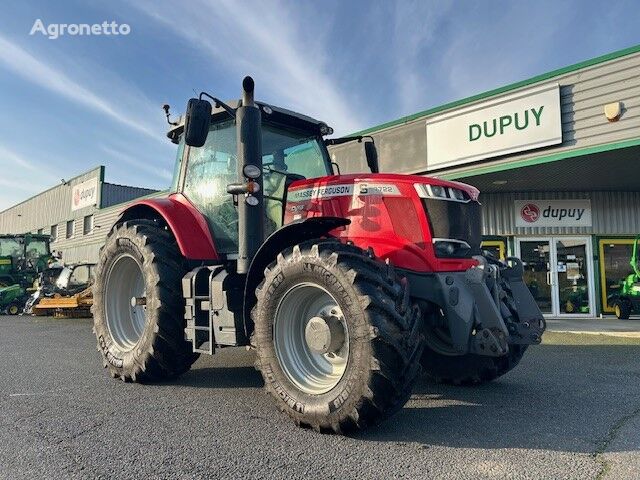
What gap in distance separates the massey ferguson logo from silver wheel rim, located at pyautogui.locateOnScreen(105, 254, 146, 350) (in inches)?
426

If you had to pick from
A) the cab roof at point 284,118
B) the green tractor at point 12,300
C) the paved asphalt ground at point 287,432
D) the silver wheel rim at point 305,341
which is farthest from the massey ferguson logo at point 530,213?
the green tractor at point 12,300

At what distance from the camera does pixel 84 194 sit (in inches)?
1187

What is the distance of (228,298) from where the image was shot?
4.30m

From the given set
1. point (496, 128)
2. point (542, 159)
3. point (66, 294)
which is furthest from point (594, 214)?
point (66, 294)

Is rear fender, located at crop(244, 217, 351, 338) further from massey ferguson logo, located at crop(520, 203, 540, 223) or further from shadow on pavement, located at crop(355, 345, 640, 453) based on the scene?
massey ferguson logo, located at crop(520, 203, 540, 223)

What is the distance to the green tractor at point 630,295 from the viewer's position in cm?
1292

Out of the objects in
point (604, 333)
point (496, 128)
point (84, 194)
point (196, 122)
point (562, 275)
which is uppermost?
point (84, 194)

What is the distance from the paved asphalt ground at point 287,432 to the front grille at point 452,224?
1262mm

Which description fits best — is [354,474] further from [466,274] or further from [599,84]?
[599,84]

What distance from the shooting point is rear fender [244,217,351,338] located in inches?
154

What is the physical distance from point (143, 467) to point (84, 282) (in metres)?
14.4

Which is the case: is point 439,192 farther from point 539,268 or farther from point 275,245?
point 539,268

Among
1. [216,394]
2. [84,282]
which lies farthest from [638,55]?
[84,282]

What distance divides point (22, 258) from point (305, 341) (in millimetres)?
19379
